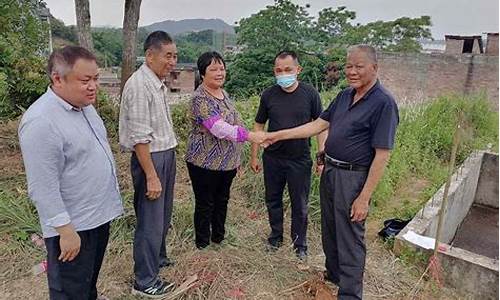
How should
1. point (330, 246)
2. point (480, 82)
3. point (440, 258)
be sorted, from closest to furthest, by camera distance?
1. point (330, 246)
2. point (440, 258)
3. point (480, 82)

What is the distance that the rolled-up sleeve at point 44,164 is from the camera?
1486 millimetres

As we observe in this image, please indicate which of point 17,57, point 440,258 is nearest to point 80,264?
point 440,258

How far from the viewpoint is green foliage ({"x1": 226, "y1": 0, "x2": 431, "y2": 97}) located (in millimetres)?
14023

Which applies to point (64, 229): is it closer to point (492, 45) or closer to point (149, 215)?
point (149, 215)

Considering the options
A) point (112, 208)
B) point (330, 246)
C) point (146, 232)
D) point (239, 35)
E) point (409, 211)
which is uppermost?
point (239, 35)

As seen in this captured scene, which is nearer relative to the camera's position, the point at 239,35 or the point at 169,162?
the point at 169,162

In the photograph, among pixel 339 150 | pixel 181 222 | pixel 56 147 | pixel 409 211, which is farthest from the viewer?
pixel 409 211

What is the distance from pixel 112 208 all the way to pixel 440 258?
2.52m

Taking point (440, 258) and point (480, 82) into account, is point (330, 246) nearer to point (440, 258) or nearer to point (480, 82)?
point (440, 258)

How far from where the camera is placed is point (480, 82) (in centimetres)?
1251

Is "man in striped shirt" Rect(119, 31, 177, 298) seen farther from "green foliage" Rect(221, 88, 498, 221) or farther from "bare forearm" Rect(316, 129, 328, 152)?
"green foliage" Rect(221, 88, 498, 221)

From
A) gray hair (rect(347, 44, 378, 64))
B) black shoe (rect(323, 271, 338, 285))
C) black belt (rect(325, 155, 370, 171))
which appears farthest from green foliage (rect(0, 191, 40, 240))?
gray hair (rect(347, 44, 378, 64))

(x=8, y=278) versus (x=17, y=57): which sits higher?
(x=17, y=57)

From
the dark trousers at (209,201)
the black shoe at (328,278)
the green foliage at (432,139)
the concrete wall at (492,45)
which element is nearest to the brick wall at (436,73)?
the concrete wall at (492,45)
